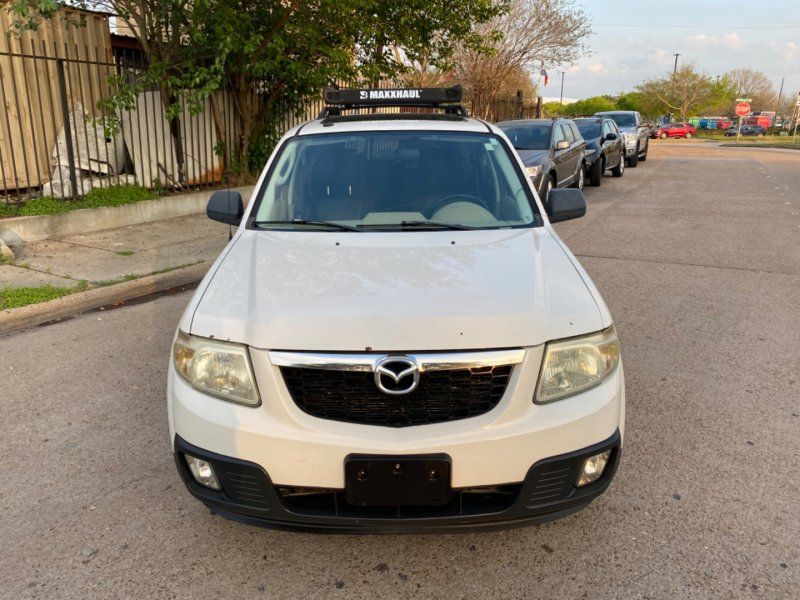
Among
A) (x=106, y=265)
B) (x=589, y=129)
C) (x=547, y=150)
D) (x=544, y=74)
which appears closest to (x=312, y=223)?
(x=106, y=265)

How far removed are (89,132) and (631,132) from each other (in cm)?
1681

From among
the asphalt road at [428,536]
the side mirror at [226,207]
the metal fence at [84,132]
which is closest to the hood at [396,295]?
the side mirror at [226,207]

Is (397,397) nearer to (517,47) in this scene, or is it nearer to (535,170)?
(535,170)

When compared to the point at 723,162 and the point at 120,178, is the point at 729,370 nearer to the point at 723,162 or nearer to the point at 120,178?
the point at 120,178

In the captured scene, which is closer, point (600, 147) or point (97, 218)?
point (97, 218)

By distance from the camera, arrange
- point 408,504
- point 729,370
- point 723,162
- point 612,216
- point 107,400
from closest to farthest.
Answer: point 408,504
point 107,400
point 729,370
point 612,216
point 723,162

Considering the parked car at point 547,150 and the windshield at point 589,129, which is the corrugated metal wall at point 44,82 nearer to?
the parked car at point 547,150

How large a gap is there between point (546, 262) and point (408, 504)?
4.07ft

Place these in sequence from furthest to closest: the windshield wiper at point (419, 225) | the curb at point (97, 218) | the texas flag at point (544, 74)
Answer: the texas flag at point (544, 74) → the curb at point (97, 218) → the windshield wiper at point (419, 225)

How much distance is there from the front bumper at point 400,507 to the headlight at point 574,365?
23 centimetres

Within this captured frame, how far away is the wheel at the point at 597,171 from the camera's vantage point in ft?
51.5

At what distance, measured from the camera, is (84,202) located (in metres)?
9.03

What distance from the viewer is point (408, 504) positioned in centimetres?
225

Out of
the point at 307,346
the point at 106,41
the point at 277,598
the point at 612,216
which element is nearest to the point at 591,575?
the point at 277,598
